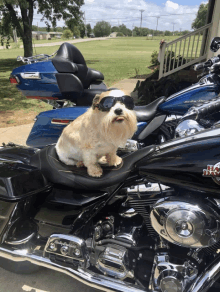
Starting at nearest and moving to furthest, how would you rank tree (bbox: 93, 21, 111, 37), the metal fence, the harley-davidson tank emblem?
the harley-davidson tank emblem < the metal fence < tree (bbox: 93, 21, 111, 37)

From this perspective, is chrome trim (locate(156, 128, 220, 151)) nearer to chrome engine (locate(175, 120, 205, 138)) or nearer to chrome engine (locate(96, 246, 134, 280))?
chrome engine (locate(175, 120, 205, 138))

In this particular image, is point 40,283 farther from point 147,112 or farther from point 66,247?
point 147,112

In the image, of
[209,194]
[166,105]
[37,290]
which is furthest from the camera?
[166,105]

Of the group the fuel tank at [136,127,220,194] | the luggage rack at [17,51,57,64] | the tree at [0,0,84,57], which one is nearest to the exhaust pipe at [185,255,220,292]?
the fuel tank at [136,127,220,194]

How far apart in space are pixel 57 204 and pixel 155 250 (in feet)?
2.32

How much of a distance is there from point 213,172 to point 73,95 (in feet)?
6.90

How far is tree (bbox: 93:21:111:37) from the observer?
7729 cm

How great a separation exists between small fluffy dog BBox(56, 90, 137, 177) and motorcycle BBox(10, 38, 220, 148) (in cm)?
95

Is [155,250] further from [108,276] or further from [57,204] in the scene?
[57,204]

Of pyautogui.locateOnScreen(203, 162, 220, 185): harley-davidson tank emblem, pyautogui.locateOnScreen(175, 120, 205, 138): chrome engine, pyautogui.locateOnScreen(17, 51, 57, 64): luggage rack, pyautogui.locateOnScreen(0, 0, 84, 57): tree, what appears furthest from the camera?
pyautogui.locateOnScreen(0, 0, 84, 57): tree

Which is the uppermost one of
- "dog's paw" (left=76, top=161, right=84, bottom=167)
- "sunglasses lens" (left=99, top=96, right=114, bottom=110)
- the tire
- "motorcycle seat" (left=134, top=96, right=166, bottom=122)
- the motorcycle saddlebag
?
"sunglasses lens" (left=99, top=96, right=114, bottom=110)

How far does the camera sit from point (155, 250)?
1.45 m

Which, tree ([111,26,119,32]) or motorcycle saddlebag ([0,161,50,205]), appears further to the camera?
tree ([111,26,119,32])

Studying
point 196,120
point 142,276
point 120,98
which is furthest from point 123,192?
point 196,120
